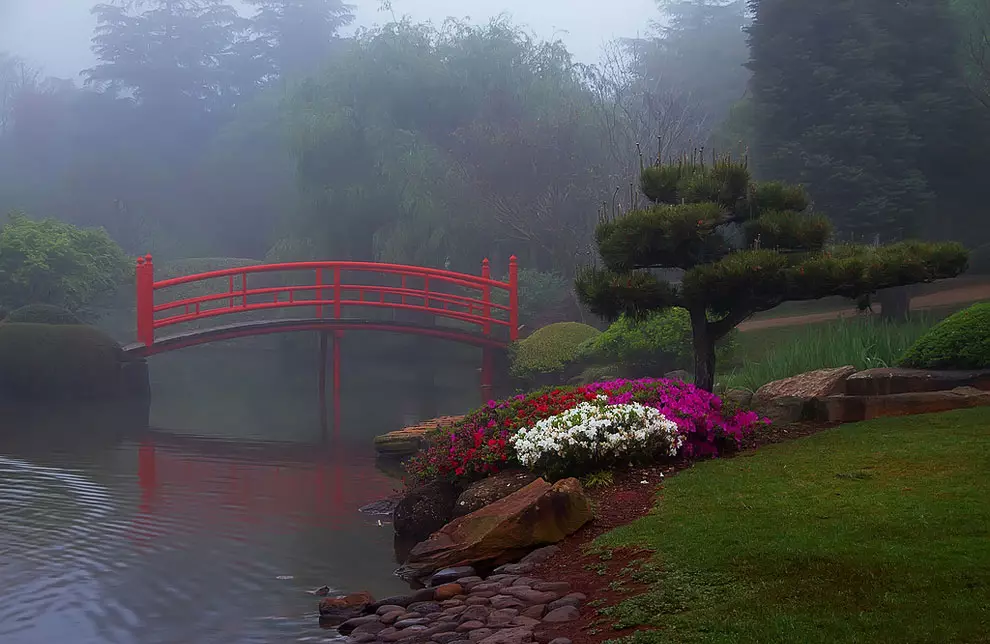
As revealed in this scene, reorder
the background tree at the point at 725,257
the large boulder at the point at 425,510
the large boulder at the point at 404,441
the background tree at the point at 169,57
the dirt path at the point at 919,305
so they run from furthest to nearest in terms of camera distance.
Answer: the background tree at the point at 169,57 < the dirt path at the point at 919,305 < the large boulder at the point at 404,441 < the background tree at the point at 725,257 < the large boulder at the point at 425,510

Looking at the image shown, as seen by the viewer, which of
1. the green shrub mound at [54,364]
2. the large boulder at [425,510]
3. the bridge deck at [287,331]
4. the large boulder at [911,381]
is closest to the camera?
the large boulder at [425,510]

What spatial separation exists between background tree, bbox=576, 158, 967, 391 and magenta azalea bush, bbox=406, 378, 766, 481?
911 millimetres

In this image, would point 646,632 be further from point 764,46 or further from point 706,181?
point 764,46

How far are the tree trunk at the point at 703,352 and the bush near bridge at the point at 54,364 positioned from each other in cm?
1213

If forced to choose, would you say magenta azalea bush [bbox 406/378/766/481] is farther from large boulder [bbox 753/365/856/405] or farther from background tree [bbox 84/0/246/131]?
Result: background tree [bbox 84/0/246/131]

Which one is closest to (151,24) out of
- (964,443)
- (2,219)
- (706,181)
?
(2,219)

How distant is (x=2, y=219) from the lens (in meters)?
36.2

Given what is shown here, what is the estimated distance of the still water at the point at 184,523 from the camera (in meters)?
6.05

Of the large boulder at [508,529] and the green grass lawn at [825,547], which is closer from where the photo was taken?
the green grass lawn at [825,547]

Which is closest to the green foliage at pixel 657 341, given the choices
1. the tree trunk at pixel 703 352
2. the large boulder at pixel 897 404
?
the tree trunk at pixel 703 352

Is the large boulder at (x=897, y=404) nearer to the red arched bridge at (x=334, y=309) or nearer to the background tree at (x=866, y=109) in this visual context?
the background tree at (x=866, y=109)

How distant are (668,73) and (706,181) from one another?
25.7 meters

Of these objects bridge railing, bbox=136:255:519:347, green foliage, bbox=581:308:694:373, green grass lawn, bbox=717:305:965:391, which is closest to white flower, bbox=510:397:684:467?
green grass lawn, bbox=717:305:965:391

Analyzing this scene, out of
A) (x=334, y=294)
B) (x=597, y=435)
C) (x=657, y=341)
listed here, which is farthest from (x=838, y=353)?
(x=334, y=294)
